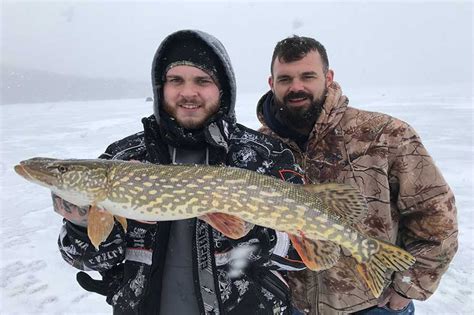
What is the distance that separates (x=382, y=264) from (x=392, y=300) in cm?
61

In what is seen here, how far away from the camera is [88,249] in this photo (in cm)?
194

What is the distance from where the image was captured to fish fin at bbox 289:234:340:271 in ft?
6.26

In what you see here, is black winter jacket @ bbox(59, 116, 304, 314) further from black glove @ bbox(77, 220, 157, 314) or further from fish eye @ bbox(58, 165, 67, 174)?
fish eye @ bbox(58, 165, 67, 174)

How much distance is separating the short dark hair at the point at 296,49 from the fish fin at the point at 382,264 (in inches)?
50.3

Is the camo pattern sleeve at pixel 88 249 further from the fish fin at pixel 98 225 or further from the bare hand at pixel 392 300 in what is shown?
the bare hand at pixel 392 300

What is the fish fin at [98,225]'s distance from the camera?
182cm

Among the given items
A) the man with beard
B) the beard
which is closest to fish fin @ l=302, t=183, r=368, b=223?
the man with beard

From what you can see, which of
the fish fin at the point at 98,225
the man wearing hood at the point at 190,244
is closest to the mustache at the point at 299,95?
the man wearing hood at the point at 190,244

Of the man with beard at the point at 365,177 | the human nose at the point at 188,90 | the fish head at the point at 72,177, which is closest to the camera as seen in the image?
the fish head at the point at 72,177

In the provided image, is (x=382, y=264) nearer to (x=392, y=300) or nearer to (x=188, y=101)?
(x=392, y=300)

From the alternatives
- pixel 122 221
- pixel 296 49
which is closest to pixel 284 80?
pixel 296 49

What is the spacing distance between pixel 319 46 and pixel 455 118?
49.3 ft

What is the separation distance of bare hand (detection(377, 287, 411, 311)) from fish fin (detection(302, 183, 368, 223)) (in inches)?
28.2

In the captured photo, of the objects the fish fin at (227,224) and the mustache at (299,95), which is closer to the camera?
the fish fin at (227,224)
